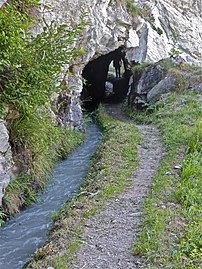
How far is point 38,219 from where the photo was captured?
586cm

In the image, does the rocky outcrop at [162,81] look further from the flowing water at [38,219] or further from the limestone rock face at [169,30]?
the flowing water at [38,219]

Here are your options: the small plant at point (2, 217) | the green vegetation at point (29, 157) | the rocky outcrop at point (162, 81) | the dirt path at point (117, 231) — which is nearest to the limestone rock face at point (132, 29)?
the green vegetation at point (29, 157)

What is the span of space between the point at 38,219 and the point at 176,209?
2.43m

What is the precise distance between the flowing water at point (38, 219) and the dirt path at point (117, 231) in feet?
3.30

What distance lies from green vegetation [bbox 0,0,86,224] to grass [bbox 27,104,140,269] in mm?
1021

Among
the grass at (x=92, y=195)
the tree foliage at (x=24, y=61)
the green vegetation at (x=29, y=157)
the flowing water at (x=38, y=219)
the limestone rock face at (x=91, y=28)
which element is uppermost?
the limestone rock face at (x=91, y=28)

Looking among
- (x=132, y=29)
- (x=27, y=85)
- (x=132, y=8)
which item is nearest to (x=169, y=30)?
(x=132, y=8)

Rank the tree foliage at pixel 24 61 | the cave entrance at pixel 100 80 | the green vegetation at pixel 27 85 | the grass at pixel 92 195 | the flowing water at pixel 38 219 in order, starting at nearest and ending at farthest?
the grass at pixel 92 195 < the flowing water at pixel 38 219 < the tree foliage at pixel 24 61 < the green vegetation at pixel 27 85 < the cave entrance at pixel 100 80

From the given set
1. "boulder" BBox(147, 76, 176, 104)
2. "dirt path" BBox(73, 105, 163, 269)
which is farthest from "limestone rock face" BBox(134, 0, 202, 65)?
"dirt path" BBox(73, 105, 163, 269)

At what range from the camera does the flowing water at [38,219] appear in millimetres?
→ 4789

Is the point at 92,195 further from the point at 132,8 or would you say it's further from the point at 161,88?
the point at 132,8

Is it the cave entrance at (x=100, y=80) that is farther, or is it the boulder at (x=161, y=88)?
the cave entrance at (x=100, y=80)

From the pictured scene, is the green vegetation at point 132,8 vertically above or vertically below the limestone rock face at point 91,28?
above

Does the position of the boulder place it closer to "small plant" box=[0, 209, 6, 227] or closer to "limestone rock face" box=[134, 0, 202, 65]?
"limestone rock face" box=[134, 0, 202, 65]
